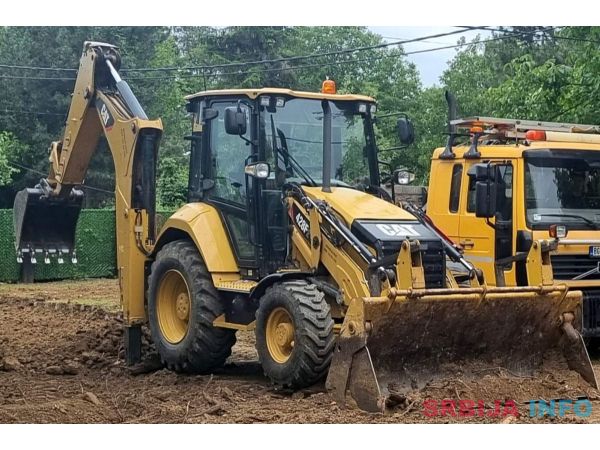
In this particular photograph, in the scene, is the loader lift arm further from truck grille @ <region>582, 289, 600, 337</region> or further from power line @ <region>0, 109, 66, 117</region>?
power line @ <region>0, 109, 66, 117</region>

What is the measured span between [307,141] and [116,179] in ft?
7.83

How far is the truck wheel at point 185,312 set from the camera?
9367 mm

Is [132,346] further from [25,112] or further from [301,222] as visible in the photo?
[25,112]

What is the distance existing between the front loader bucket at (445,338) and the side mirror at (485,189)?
2057mm

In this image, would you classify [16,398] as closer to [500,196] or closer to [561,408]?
[561,408]

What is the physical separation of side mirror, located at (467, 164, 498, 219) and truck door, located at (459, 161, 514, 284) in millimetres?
147

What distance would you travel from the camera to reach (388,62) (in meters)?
27.2

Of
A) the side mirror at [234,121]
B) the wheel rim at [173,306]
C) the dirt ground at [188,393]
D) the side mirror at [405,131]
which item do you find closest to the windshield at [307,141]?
the side mirror at [234,121]

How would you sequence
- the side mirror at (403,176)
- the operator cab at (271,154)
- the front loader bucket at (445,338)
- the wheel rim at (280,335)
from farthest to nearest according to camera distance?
the side mirror at (403,176) < the operator cab at (271,154) < the wheel rim at (280,335) < the front loader bucket at (445,338)

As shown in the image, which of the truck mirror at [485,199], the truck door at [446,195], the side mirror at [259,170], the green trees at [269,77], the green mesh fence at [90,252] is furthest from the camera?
the green mesh fence at [90,252]

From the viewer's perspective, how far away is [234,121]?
889cm

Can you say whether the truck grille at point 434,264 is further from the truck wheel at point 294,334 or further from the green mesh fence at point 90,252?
the green mesh fence at point 90,252

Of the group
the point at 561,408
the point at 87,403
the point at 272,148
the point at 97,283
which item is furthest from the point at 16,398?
the point at 97,283

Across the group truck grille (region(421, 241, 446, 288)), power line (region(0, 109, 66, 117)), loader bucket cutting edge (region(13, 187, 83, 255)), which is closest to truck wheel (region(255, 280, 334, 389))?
truck grille (region(421, 241, 446, 288))
